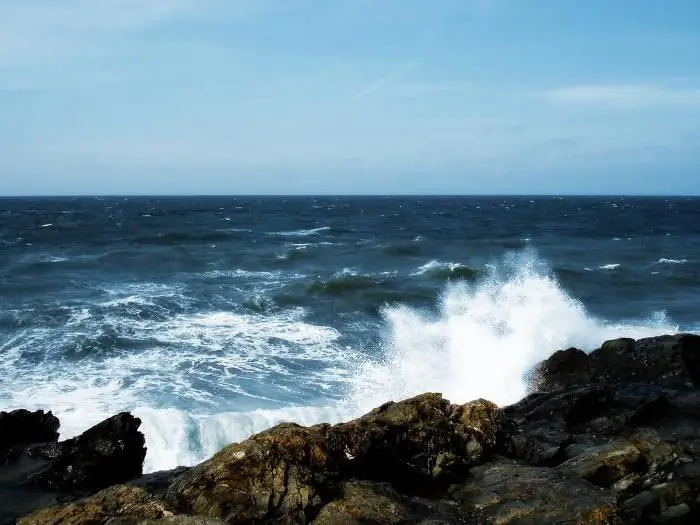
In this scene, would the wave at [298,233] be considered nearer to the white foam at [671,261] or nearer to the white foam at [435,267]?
the white foam at [435,267]

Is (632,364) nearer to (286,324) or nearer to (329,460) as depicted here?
(329,460)

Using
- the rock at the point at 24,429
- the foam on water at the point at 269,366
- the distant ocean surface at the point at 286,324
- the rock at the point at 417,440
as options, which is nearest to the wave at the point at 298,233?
the distant ocean surface at the point at 286,324

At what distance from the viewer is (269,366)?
60.1 feet

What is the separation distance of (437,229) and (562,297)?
137 ft

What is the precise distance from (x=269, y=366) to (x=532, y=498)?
1242 cm

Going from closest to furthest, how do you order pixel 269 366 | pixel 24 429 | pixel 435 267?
pixel 24 429, pixel 269 366, pixel 435 267

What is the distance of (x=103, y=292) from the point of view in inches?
1116

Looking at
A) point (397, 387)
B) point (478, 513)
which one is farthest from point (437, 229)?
point (478, 513)

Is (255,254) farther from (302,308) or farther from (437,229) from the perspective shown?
(437,229)

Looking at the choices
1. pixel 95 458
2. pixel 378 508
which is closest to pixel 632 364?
pixel 378 508

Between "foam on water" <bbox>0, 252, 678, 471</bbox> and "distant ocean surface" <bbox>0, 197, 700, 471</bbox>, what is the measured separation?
0.21ft

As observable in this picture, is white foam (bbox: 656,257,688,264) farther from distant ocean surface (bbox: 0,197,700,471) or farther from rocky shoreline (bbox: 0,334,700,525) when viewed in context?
rocky shoreline (bbox: 0,334,700,525)

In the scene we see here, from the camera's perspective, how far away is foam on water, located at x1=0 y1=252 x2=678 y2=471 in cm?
1405

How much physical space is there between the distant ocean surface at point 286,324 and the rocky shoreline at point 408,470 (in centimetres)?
378
